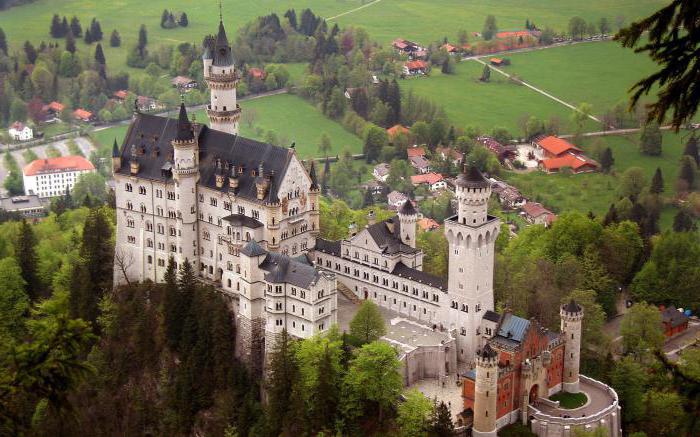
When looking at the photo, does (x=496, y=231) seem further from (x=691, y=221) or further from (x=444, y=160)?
(x=444, y=160)

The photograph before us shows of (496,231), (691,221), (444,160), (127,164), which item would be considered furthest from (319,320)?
(444,160)

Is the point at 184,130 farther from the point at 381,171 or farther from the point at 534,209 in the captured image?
the point at 381,171

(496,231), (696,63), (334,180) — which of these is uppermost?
(696,63)

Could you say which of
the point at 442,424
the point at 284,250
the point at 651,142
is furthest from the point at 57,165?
the point at 442,424

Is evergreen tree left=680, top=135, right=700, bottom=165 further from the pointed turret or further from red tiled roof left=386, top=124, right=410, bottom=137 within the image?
the pointed turret

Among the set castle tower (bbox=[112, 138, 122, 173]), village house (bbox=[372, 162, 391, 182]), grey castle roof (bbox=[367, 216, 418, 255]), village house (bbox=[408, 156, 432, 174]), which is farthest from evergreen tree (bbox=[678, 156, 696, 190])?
castle tower (bbox=[112, 138, 122, 173])

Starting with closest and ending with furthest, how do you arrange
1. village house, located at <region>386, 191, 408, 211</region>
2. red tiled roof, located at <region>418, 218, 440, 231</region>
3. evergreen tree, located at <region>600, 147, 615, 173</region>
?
red tiled roof, located at <region>418, 218, 440, 231</region> → village house, located at <region>386, 191, 408, 211</region> → evergreen tree, located at <region>600, 147, 615, 173</region>
